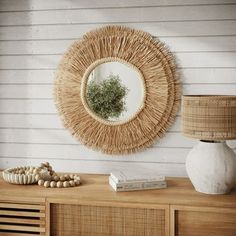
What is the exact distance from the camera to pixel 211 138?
7.89ft

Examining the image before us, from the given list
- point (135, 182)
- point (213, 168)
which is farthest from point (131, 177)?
point (213, 168)

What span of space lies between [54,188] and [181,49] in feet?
4.10

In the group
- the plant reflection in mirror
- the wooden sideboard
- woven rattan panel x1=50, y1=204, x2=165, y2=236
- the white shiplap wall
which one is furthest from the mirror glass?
woven rattan panel x1=50, y1=204, x2=165, y2=236

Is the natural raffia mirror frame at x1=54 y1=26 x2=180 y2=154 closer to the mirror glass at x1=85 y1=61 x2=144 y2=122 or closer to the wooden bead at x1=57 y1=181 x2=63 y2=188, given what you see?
the mirror glass at x1=85 y1=61 x2=144 y2=122

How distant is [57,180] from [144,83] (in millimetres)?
876

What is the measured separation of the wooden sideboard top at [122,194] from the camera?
2395mm

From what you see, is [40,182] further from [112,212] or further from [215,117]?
[215,117]

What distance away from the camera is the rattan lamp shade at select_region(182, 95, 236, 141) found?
2385mm

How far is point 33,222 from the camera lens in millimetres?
2594

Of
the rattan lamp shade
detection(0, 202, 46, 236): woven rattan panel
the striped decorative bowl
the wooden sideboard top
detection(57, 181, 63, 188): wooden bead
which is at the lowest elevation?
detection(0, 202, 46, 236): woven rattan panel

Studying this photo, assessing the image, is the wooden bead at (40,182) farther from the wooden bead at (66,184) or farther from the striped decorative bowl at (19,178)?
the wooden bead at (66,184)

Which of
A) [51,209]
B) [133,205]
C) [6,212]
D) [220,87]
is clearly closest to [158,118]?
[220,87]

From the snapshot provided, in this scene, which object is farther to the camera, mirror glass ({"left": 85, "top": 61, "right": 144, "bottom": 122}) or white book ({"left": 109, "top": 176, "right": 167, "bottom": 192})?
mirror glass ({"left": 85, "top": 61, "right": 144, "bottom": 122})

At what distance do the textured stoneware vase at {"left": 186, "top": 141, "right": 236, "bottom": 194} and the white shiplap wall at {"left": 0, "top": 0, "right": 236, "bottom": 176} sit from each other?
44 centimetres
